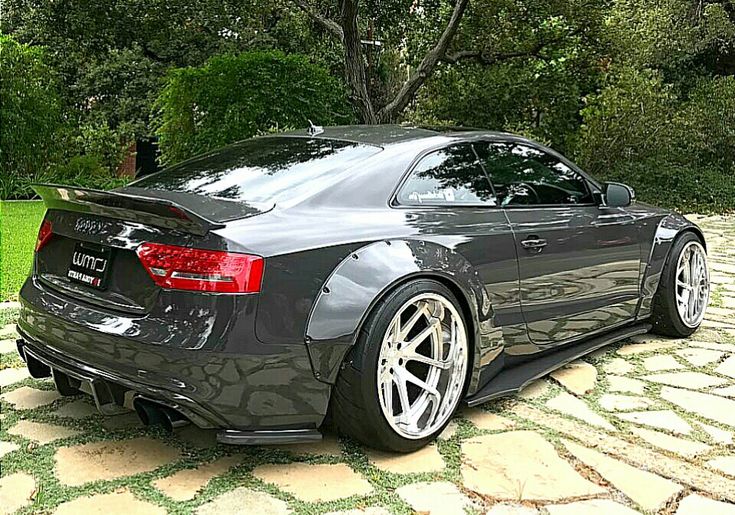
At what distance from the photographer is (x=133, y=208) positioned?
2.65 metres

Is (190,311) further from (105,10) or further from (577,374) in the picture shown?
(105,10)

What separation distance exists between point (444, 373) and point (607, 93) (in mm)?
11017

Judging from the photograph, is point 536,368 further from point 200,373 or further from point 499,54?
point 499,54

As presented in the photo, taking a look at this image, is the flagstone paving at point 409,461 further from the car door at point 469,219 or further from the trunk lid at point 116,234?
the trunk lid at point 116,234

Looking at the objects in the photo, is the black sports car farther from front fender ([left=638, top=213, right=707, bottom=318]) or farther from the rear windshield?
front fender ([left=638, top=213, right=707, bottom=318])

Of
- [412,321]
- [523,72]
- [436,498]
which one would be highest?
A: [523,72]

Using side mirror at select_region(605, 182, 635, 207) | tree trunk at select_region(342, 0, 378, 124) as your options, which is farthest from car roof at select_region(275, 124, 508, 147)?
tree trunk at select_region(342, 0, 378, 124)

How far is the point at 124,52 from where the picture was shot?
17.0 metres

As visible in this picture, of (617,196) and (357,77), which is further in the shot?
(357,77)

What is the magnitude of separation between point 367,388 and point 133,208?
1051mm

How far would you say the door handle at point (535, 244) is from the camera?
3.51 meters

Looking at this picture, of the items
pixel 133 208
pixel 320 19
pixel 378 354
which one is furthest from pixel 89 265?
pixel 320 19

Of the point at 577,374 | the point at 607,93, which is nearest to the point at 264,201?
the point at 577,374

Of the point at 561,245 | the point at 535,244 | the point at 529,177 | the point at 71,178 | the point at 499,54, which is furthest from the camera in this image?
the point at 499,54
